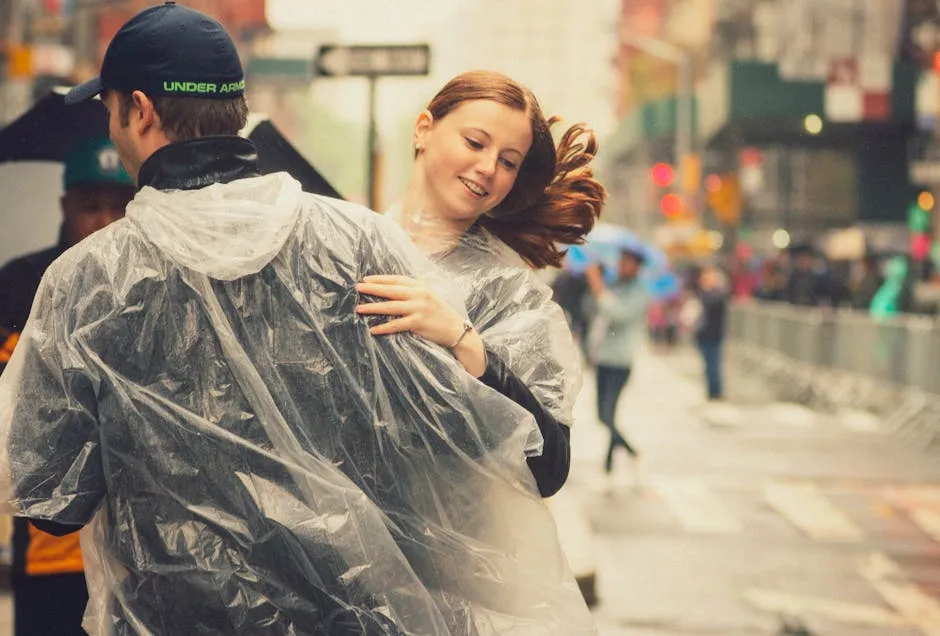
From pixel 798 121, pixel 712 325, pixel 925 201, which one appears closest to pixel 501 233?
pixel 712 325

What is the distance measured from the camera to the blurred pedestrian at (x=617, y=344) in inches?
520

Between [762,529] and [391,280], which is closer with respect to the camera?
[391,280]

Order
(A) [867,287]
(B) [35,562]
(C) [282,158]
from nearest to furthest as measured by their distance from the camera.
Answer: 1. (B) [35,562]
2. (C) [282,158]
3. (A) [867,287]

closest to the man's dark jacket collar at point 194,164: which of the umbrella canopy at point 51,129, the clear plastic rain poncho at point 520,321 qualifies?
the clear plastic rain poncho at point 520,321

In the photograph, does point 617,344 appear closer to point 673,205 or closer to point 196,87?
point 196,87

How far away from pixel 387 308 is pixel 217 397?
0.30 meters

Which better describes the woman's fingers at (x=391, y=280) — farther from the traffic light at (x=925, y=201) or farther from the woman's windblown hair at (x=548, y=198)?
the traffic light at (x=925, y=201)

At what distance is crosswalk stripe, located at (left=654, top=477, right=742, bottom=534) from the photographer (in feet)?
37.4

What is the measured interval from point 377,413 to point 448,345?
172mm

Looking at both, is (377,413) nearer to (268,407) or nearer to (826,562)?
(268,407)

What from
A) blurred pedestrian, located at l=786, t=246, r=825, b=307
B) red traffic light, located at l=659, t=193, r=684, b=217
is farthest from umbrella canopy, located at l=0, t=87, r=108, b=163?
red traffic light, located at l=659, t=193, r=684, b=217

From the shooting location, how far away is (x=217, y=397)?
242 cm

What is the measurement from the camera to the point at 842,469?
49.4 feet

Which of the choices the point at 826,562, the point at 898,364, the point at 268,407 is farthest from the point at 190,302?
the point at 898,364
